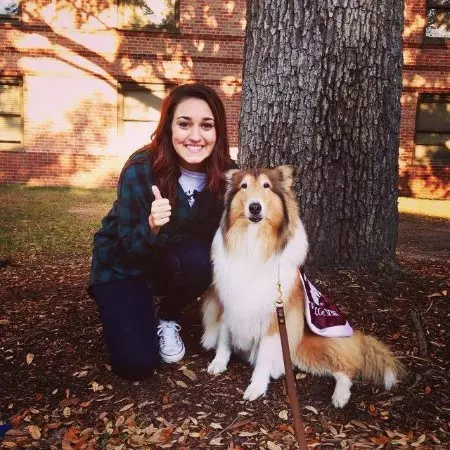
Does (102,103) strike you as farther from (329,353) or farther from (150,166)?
(329,353)

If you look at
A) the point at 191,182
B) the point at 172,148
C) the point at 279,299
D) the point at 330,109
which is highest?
the point at 330,109

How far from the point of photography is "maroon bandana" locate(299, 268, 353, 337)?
2842 millimetres

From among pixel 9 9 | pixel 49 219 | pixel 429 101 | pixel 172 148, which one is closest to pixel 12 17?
pixel 9 9

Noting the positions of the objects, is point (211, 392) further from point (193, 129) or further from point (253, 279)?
point (193, 129)

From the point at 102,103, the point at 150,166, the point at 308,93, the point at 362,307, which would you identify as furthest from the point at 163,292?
the point at 102,103

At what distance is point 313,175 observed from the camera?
3514 millimetres

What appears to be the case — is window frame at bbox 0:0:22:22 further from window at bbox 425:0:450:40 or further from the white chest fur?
the white chest fur

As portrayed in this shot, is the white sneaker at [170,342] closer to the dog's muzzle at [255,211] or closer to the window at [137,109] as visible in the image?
the dog's muzzle at [255,211]

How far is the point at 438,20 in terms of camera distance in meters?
12.1

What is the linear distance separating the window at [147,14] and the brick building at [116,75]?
0.08ft

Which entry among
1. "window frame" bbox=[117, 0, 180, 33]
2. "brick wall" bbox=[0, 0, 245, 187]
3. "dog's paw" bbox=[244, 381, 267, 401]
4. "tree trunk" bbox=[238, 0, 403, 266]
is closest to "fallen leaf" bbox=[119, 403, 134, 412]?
"dog's paw" bbox=[244, 381, 267, 401]

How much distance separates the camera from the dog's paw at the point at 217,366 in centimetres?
299

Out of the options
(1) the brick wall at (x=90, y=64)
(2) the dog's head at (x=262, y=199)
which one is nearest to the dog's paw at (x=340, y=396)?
(2) the dog's head at (x=262, y=199)

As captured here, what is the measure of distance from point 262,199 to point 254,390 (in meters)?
1.06
